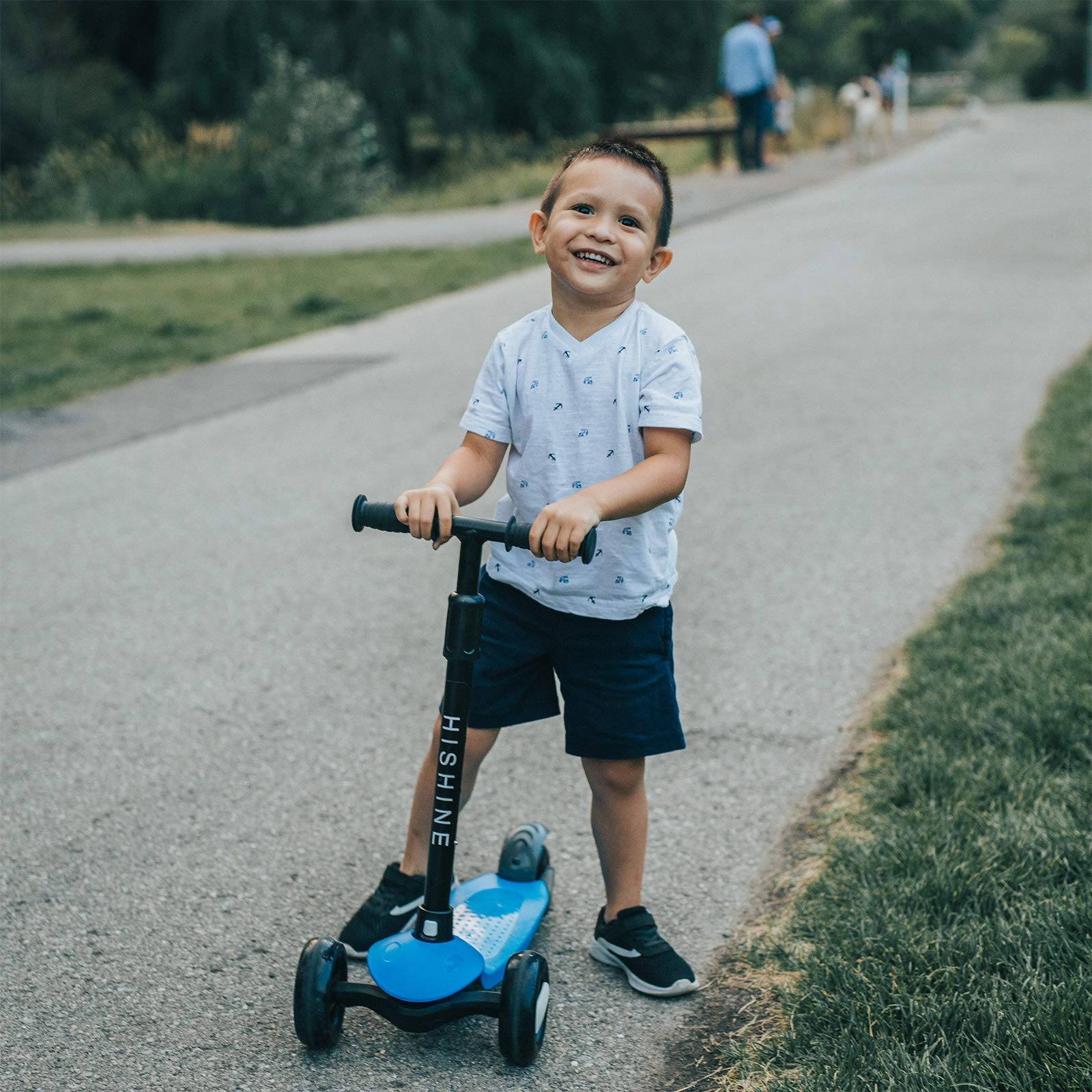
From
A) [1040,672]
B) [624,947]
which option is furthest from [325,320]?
[624,947]

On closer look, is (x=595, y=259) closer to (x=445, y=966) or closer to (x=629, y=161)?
(x=629, y=161)

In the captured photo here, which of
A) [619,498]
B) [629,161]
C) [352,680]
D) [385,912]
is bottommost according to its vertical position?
[352,680]

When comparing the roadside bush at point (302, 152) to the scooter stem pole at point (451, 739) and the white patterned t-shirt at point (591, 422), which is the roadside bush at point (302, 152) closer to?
the white patterned t-shirt at point (591, 422)

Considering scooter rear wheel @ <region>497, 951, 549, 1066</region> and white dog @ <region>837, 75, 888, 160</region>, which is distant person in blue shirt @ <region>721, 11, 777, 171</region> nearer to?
white dog @ <region>837, 75, 888, 160</region>

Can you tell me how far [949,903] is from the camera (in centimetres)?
263

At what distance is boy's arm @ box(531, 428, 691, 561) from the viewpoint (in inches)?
81.7

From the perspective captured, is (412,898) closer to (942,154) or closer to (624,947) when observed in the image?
(624,947)

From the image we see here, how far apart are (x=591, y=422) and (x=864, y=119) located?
63.5 feet

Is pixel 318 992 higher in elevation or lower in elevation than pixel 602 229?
lower

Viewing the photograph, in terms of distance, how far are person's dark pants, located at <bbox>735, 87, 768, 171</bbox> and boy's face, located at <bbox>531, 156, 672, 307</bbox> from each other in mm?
15955

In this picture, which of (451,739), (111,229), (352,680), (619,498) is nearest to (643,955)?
(451,739)

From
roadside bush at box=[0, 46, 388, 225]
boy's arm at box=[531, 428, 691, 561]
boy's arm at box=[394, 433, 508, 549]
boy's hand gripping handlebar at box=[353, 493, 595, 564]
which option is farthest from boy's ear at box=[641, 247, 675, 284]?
roadside bush at box=[0, 46, 388, 225]

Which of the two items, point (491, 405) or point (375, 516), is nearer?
point (375, 516)

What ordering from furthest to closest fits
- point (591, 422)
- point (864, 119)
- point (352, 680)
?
point (864, 119), point (352, 680), point (591, 422)
